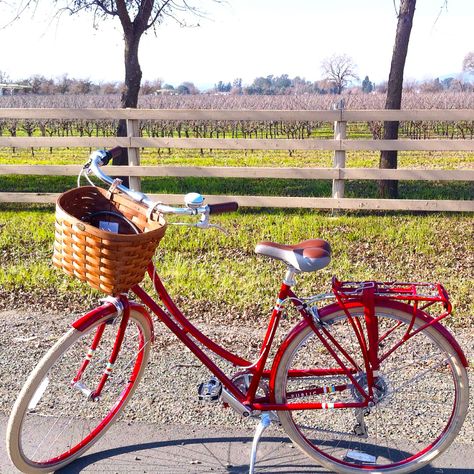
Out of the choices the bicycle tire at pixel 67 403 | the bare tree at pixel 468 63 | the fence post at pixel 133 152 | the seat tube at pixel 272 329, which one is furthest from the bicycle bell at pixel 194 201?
the bare tree at pixel 468 63

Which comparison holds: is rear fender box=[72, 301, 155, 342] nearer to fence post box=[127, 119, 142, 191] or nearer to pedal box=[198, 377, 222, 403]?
pedal box=[198, 377, 222, 403]

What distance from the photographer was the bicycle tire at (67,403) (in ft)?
8.80

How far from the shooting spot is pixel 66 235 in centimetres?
256

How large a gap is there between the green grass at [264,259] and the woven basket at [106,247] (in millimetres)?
2395

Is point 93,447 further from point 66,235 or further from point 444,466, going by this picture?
point 444,466

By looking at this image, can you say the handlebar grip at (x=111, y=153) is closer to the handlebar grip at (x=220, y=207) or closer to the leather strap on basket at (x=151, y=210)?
the leather strap on basket at (x=151, y=210)

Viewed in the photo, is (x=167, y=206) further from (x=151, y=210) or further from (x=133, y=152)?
(x=133, y=152)

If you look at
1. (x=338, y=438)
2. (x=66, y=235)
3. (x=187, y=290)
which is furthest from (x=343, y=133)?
(x=66, y=235)

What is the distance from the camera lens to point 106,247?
2.43 m

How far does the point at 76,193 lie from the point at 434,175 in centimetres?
616

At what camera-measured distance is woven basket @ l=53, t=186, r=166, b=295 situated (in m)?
2.44

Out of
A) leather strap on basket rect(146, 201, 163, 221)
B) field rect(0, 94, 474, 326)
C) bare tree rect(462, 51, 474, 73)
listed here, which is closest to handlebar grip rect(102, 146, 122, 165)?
leather strap on basket rect(146, 201, 163, 221)

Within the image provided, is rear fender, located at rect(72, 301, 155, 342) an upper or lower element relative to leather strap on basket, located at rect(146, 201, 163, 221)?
lower

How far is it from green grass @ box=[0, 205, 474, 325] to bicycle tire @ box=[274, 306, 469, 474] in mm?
1503
